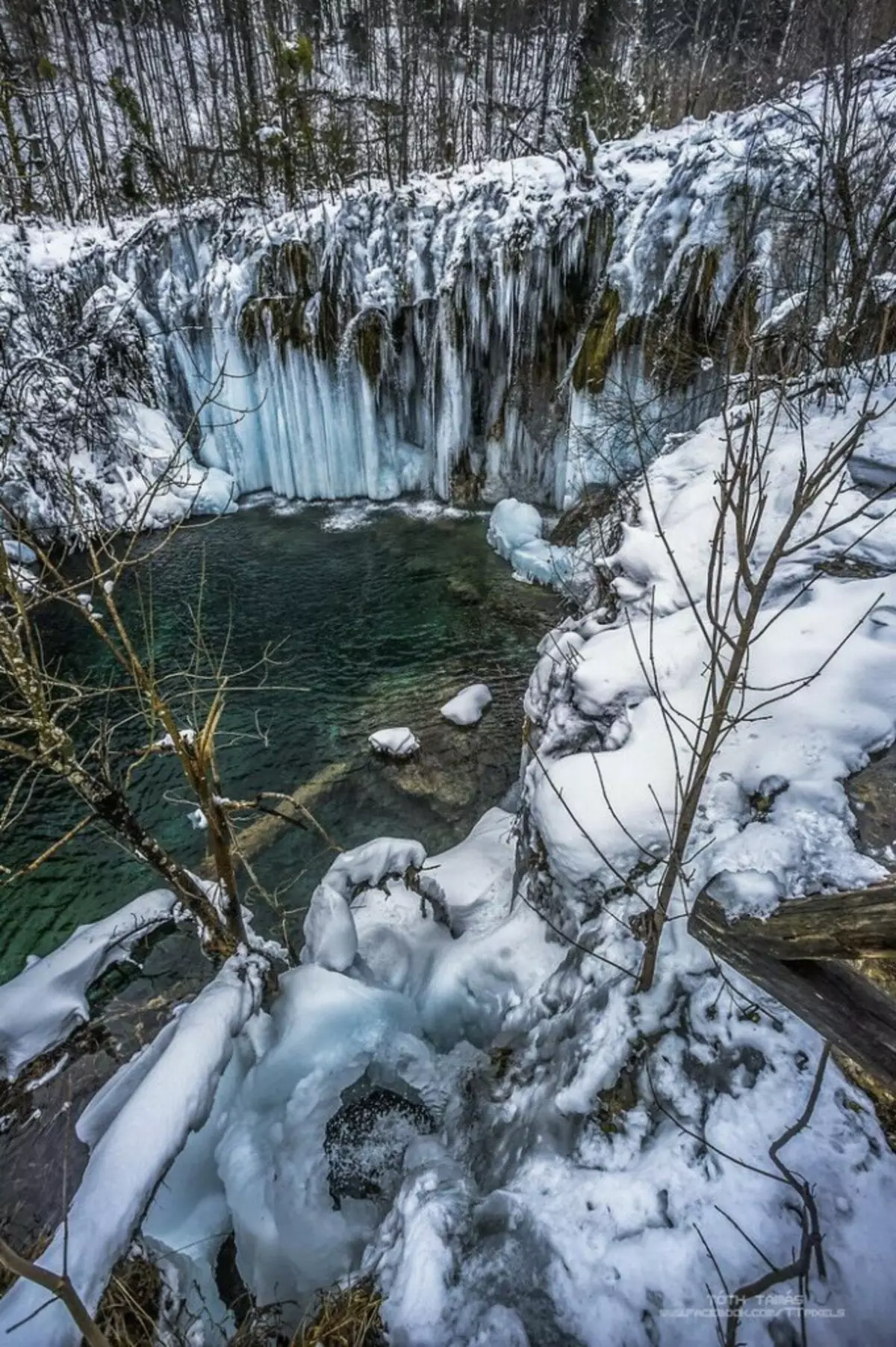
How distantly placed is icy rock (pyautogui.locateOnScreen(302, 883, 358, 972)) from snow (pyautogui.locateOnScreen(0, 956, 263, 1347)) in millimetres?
482

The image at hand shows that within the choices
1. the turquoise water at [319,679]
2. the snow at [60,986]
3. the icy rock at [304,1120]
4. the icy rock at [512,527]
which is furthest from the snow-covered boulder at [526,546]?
the snow at [60,986]

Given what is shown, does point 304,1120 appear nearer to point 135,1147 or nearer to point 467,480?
point 135,1147

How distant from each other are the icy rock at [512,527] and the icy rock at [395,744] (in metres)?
4.50

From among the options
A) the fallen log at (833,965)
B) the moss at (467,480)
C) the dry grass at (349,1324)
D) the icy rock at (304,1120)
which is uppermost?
the fallen log at (833,965)

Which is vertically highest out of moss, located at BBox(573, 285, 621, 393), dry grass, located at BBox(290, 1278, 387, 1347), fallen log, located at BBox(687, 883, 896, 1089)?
moss, located at BBox(573, 285, 621, 393)

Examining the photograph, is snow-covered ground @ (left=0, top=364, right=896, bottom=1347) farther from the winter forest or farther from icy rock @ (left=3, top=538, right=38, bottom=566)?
icy rock @ (left=3, top=538, right=38, bottom=566)

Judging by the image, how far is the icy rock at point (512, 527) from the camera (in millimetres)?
9742

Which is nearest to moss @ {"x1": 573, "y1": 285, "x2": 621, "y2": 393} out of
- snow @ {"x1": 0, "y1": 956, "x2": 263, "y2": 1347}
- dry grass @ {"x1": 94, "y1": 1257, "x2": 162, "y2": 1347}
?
snow @ {"x1": 0, "y1": 956, "x2": 263, "y2": 1347}

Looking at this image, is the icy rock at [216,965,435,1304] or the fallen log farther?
the icy rock at [216,965,435,1304]

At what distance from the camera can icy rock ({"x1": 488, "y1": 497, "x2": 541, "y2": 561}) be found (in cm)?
974

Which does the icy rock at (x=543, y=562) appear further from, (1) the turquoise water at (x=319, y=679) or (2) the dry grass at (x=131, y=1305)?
(2) the dry grass at (x=131, y=1305)

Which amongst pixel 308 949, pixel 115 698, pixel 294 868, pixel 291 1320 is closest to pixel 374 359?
pixel 115 698

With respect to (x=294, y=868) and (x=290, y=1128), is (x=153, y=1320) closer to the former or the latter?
(x=290, y=1128)

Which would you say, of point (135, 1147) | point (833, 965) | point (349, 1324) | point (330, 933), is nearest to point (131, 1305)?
point (135, 1147)
